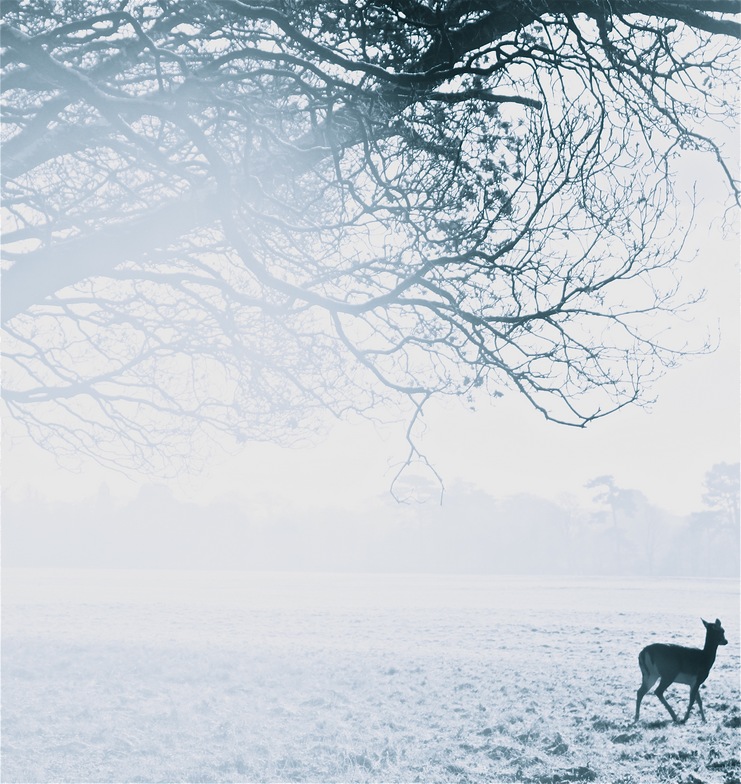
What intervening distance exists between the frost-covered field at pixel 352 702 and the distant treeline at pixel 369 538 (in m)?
41.5

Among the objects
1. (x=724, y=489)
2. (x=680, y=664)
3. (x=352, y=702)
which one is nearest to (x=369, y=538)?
(x=724, y=489)

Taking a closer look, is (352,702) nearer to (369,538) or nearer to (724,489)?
(724,489)

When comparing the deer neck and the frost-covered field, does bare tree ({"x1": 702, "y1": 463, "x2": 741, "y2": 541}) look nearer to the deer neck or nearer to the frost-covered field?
the frost-covered field

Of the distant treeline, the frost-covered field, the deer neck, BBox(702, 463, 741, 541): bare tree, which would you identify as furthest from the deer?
the distant treeline

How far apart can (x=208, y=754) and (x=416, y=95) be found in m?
7.27

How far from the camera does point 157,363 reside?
10.7m

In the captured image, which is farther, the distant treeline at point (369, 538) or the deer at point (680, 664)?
the distant treeline at point (369, 538)

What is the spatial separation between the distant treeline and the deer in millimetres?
52701

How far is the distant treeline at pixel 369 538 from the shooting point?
65.6 m

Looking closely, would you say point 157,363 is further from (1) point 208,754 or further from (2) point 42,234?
(1) point 208,754

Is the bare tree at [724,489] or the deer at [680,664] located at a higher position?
the bare tree at [724,489]

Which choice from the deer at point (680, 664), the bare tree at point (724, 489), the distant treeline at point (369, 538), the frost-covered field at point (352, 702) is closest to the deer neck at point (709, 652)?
the deer at point (680, 664)

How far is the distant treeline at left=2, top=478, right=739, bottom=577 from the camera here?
65.6m

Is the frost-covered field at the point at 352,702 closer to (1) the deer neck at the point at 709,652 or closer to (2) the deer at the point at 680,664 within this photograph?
(2) the deer at the point at 680,664
